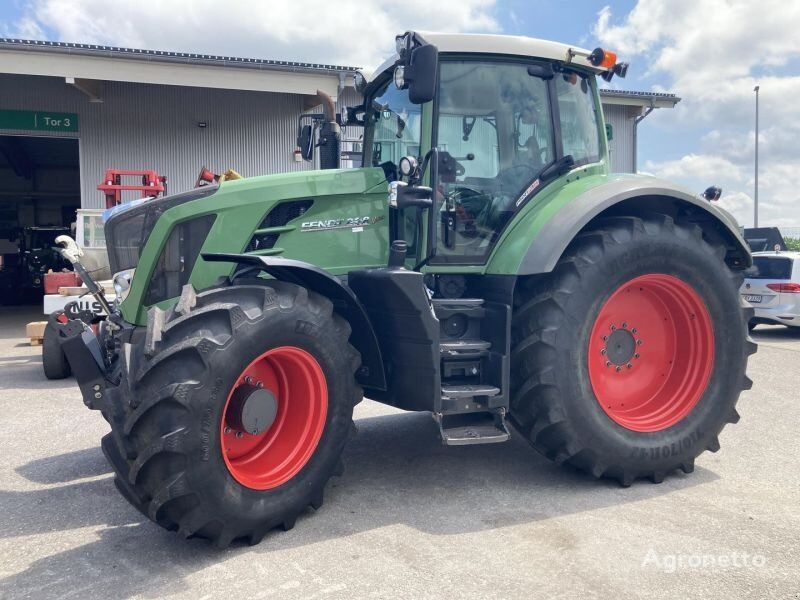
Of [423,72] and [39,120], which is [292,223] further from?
[39,120]

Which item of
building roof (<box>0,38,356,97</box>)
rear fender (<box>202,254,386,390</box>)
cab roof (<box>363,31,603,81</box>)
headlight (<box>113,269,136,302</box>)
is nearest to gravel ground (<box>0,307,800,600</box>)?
rear fender (<box>202,254,386,390</box>)

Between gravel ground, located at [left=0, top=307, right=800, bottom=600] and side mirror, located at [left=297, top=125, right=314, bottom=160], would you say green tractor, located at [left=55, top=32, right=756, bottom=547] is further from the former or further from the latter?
side mirror, located at [left=297, top=125, right=314, bottom=160]

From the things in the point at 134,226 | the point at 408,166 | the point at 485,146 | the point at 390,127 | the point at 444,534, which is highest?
the point at 390,127

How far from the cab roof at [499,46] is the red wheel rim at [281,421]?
209 centimetres

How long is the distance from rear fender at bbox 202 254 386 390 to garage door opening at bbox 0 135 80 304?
53.4ft

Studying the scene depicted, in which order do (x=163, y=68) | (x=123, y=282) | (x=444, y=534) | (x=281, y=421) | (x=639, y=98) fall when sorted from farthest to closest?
(x=639, y=98), (x=163, y=68), (x=123, y=282), (x=281, y=421), (x=444, y=534)

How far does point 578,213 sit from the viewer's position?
163 inches

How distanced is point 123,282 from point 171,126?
12.5 meters

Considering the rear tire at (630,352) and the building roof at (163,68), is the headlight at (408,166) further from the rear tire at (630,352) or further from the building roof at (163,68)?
the building roof at (163,68)

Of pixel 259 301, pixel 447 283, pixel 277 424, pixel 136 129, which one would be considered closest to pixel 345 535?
pixel 277 424

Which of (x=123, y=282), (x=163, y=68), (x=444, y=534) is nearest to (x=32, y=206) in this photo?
(x=163, y=68)

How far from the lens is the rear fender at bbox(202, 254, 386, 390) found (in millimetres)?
3592

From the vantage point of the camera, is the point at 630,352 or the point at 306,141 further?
the point at 306,141

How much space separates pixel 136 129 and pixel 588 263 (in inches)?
541
